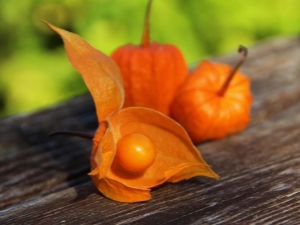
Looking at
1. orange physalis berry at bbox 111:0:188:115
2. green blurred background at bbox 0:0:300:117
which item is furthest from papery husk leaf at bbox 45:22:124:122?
green blurred background at bbox 0:0:300:117

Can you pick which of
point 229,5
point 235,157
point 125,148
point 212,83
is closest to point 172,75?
point 212,83

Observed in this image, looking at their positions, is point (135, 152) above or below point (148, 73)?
below

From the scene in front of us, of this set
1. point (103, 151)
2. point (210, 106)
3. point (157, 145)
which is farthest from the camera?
point (210, 106)

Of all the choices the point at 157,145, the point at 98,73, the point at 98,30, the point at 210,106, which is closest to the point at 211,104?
the point at 210,106

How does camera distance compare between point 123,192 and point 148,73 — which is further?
point 148,73

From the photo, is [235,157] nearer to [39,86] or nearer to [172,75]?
[172,75]

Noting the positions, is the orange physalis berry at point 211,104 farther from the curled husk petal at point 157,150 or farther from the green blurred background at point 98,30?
the green blurred background at point 98,30

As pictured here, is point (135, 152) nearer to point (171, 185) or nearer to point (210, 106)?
point (171, 185)

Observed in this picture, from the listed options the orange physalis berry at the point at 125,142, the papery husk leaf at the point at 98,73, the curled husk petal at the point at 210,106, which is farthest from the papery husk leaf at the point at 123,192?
the curled husk petal at the point at 210,106
